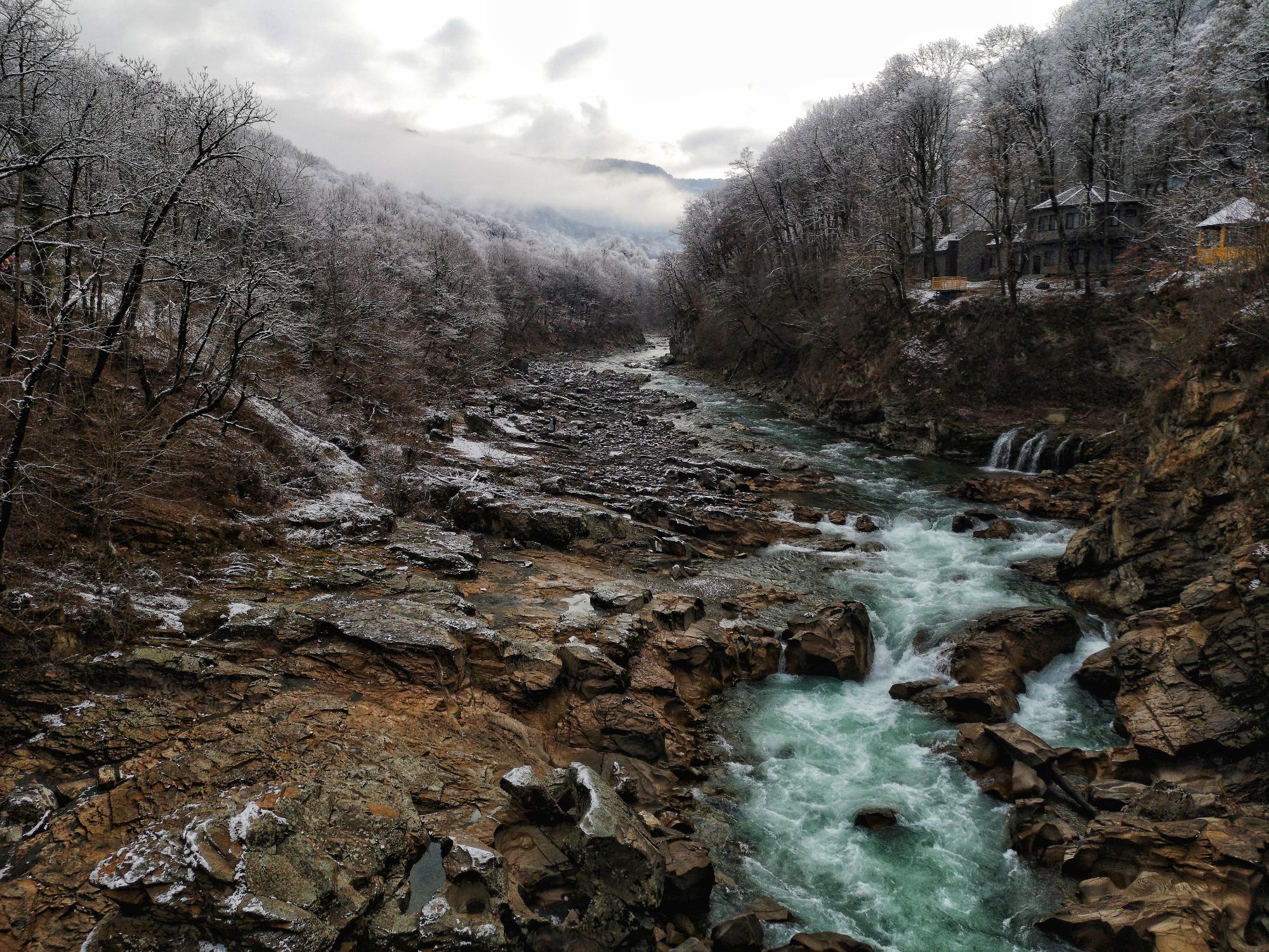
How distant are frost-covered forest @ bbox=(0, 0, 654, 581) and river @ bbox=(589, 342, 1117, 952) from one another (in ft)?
39.2

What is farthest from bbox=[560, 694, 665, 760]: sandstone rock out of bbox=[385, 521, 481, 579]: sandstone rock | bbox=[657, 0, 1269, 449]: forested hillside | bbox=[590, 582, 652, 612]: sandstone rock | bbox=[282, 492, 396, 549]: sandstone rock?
bbox=[657, 0, 1269, 449]: forested hillside

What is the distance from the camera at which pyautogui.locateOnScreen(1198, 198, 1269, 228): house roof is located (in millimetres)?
16484

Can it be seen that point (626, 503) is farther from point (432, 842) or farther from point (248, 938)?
point (248, 938)

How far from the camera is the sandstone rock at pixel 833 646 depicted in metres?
14.2

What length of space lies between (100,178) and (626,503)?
17.2m

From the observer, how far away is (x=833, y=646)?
14.2 metres

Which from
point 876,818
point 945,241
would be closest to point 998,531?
point 876,818

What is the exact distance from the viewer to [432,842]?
24.3 ft

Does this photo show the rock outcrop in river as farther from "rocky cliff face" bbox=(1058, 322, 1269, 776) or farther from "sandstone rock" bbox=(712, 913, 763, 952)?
"rocky cliff face" bbox=(1058, 322, 1269, 776)

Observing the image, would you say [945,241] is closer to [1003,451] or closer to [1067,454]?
[1003,451]

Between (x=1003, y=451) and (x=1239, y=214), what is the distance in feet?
36.8

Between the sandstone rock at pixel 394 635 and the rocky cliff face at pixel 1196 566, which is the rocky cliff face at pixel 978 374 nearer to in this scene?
the rocky cliff face at pixel 1196 566

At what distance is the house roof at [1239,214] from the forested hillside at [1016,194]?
488 millimetres

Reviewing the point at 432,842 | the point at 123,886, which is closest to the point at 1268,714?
the point at 432,842
